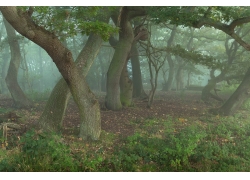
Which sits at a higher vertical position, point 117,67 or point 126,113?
point 117,67

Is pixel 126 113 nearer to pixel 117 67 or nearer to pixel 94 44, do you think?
pixel 117 67

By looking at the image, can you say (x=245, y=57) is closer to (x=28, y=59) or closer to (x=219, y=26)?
(x=219, y=26)

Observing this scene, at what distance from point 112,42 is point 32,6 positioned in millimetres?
7257

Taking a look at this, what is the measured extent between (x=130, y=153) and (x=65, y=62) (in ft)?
9.43

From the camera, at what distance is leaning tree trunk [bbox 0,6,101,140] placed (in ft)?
19.7

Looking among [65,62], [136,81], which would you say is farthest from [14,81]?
[65,62]

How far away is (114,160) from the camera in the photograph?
229 inches

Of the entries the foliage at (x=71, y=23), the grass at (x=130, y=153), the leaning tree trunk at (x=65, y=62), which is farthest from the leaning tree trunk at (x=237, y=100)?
the foliage at (x=71, y=23)

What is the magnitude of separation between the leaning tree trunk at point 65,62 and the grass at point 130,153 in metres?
0.54

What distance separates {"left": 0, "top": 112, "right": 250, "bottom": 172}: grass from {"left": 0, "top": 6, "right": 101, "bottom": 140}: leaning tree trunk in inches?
21.4

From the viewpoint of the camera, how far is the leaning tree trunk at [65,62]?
600cm

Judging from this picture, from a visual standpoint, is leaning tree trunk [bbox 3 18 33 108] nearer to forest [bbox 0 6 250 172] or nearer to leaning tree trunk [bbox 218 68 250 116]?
forest [bbox 0 6 250 172]

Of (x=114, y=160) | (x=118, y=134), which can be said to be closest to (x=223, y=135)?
(x=118, y=134)

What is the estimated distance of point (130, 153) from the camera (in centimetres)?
636
